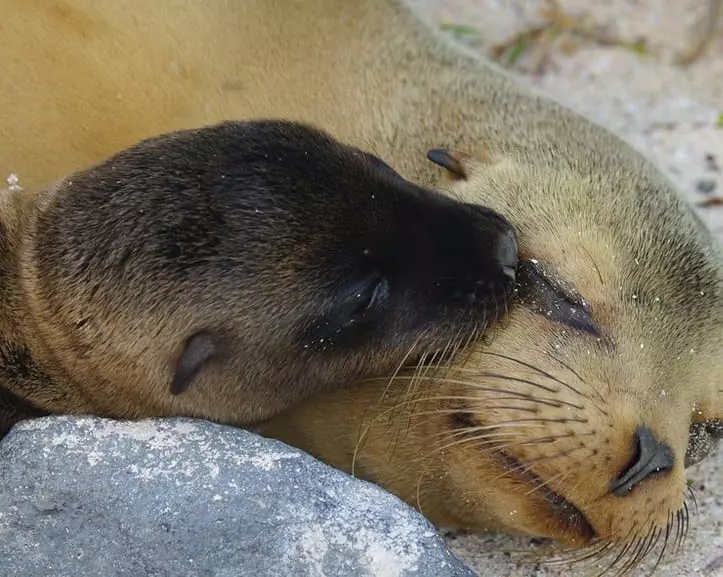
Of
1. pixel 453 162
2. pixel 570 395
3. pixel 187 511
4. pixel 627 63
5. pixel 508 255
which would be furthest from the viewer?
pixel 627 63

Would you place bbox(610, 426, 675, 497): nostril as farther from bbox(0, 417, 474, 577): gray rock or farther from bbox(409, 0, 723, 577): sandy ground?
bbox(409, 0, 723, 577): sandy ground

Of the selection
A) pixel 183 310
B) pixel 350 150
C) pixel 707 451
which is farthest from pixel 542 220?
pixel 183 310

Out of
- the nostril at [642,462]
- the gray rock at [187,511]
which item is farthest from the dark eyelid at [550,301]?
Answer: the gray rock at [187,511]

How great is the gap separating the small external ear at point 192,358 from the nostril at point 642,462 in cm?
118

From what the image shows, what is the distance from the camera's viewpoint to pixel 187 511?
306cm

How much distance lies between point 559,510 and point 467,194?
3.65 feet

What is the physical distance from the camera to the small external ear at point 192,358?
3.27m

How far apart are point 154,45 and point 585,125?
166cm

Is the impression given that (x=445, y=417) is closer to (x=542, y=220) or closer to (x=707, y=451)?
(x=542, y=220)

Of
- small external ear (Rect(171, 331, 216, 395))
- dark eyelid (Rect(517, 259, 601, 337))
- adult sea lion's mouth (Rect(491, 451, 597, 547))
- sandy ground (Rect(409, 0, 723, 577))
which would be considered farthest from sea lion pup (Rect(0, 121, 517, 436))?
sandy ground (Rect(409, 0, 723, 577))

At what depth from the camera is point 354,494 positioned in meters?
3.18

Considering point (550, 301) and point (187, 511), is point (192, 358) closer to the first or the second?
point (187, 511)

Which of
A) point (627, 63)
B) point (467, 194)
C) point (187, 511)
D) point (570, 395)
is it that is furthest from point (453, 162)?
point (627, 63)

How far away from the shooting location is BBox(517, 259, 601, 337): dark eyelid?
3514 mm
